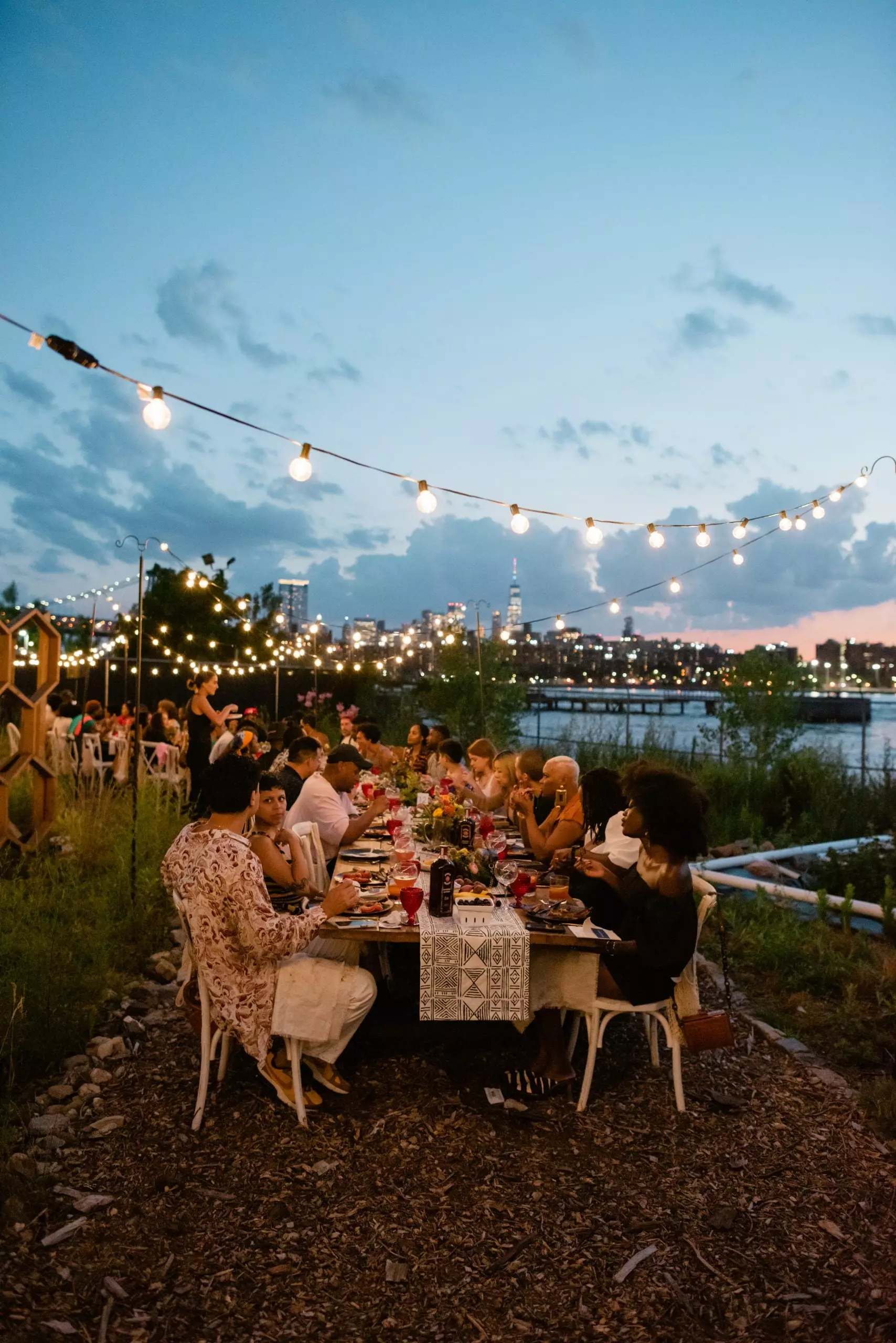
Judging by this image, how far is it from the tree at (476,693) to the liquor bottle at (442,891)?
10197mm

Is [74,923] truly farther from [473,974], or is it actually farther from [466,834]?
[473,974]

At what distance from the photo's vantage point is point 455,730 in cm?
1568

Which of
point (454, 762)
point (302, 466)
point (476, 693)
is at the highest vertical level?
point (302, 466)

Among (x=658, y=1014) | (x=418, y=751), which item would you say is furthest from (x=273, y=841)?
(x=418, y=751)

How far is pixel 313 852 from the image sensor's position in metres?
4.65

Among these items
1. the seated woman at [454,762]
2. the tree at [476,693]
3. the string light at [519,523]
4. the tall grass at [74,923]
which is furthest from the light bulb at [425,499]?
the tree at [476,693]

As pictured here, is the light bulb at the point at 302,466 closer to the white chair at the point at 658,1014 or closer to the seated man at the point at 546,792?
the seated man at the point at 546,792

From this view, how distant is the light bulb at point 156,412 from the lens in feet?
14.8

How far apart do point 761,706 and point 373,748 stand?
7.00 meters

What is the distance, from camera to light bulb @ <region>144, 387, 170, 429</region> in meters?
4.51

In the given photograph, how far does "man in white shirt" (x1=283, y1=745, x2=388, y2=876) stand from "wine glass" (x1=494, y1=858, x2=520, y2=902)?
38.0 inches

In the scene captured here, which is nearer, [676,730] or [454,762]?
[454,762]

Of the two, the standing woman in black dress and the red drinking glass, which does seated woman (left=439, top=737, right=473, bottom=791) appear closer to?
the standing woman in black dress

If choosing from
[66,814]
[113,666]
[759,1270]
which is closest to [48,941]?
[66,814]
